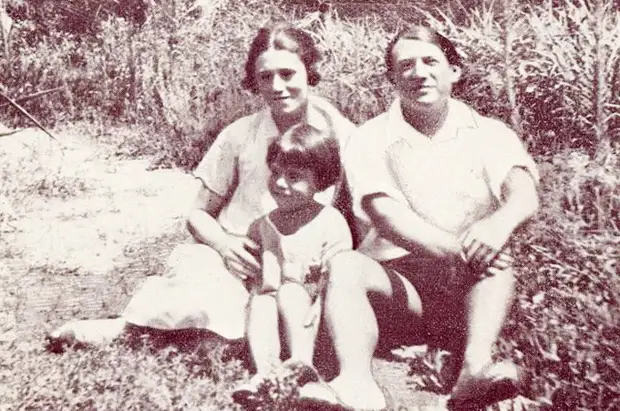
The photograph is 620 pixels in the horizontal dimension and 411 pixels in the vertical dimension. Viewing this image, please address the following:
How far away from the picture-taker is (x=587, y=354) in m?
2.95

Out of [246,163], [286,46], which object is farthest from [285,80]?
[246,163]

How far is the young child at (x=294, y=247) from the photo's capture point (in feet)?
9.86

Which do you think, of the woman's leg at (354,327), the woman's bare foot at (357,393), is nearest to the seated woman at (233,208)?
the woman's leg at (354,327)

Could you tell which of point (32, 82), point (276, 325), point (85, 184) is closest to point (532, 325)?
point (276, 325)

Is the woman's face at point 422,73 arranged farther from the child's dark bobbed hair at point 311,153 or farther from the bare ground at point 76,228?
the bare ground at point 76,228

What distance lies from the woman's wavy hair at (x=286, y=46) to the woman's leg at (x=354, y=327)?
2.78ft

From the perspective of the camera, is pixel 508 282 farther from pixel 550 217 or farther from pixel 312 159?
pixel 312 159

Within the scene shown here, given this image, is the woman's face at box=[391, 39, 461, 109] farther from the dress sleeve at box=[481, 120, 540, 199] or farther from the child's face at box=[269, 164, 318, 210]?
the child's face at box=[269, 164, 318, 210]

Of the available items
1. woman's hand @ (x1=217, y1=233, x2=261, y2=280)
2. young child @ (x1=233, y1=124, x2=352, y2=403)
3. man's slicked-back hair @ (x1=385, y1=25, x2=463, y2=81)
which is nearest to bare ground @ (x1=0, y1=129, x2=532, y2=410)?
woman's hand @ (x1=217, y1=233, x2=261, y2=280)

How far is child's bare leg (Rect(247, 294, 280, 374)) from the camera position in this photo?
3055 millimetres

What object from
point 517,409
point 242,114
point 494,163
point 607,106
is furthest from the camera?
point 242,114

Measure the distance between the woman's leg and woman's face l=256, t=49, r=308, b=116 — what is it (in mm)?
711

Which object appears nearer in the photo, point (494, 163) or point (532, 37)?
point (494, 163)

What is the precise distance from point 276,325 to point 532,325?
0.89m
